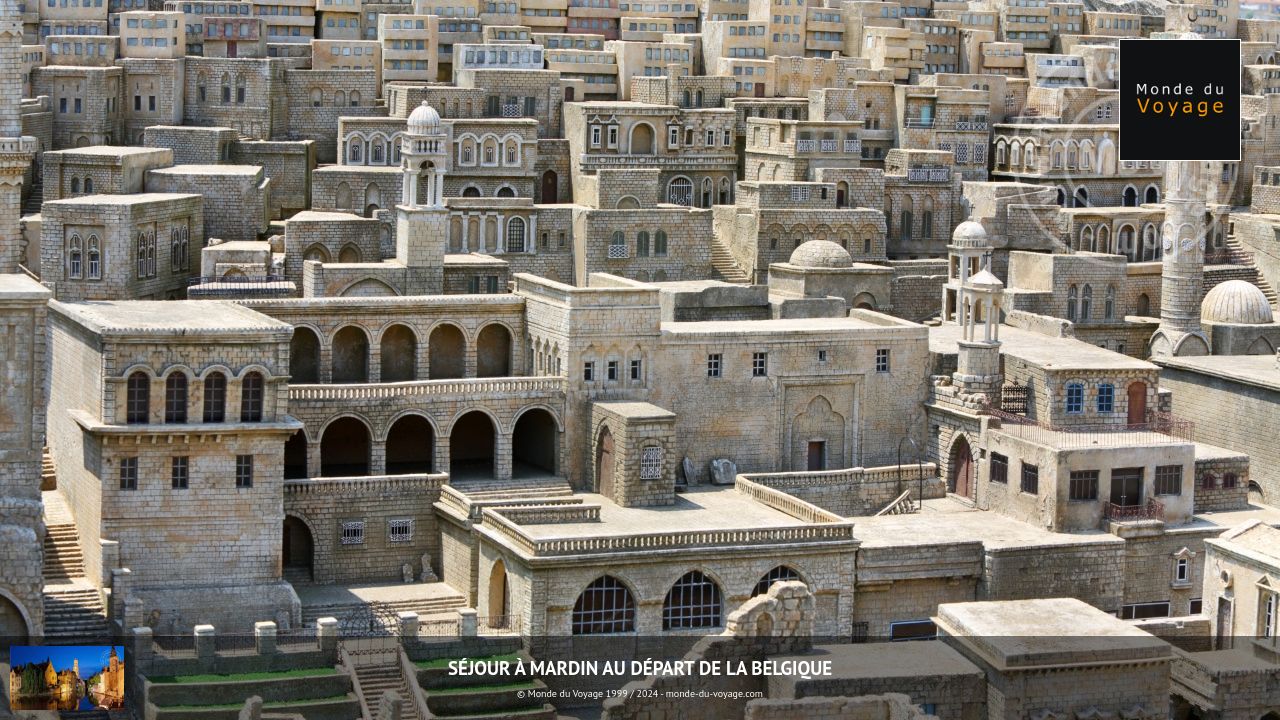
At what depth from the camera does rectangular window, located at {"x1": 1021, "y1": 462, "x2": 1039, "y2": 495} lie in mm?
65625

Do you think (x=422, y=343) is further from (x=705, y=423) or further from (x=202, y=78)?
(x=202, y=78)

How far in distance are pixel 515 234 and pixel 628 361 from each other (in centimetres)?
1238

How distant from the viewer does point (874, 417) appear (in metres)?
70.4

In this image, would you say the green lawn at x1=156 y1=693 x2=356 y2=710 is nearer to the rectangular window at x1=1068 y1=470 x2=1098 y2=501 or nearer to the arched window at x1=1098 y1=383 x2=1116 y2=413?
the rectangular window at x1=1068 y1=470 x2=1098 y2=501

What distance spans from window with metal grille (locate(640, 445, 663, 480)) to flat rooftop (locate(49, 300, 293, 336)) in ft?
33.3

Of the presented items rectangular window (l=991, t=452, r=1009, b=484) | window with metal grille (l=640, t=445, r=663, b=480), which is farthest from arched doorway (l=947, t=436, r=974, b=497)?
window with metal grille (l=640, t=445, r=663, b=480)

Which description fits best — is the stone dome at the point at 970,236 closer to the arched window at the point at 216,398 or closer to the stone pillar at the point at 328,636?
the arched window at the point at 216,398

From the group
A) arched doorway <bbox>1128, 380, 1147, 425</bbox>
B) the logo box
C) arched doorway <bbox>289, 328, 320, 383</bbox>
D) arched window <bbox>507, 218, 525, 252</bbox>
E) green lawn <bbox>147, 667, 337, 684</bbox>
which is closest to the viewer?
green lawn <bbox>147, 667, 337, 684</bbox>

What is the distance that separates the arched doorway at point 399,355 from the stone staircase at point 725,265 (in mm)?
16174

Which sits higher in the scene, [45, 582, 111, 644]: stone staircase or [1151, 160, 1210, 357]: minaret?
[1151, 160, 1210, 357]: minaret

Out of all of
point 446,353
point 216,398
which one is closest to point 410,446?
point 446,353

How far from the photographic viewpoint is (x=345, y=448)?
67.2m

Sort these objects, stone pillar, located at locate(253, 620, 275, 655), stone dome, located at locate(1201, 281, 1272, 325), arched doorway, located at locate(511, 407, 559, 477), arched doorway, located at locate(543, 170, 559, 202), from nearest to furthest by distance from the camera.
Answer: stone pillar, located at locate(253, 620, 275, 655) < arched doorway, located at locate(511, 407, 559, 477) < stone dome, located at locate(1201, 281, 1272, 325) < arched doorway, located at locate(543, 170, 559, 202)

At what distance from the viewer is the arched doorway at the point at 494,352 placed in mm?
69488
